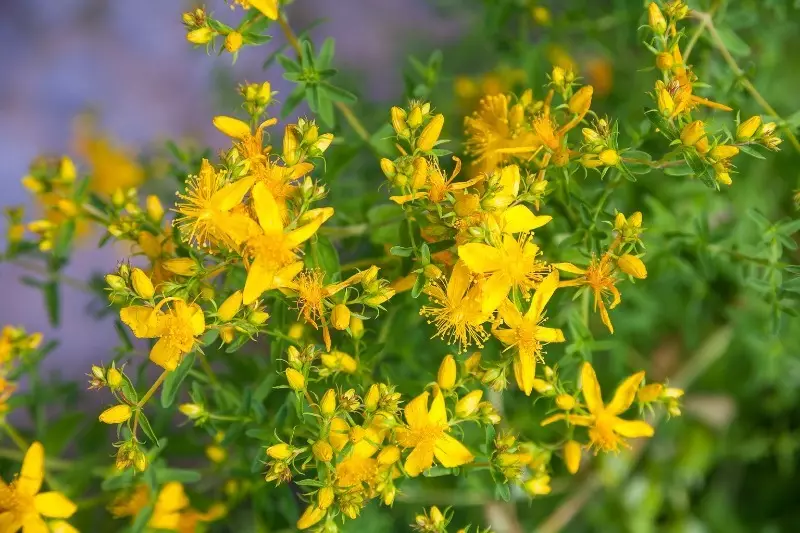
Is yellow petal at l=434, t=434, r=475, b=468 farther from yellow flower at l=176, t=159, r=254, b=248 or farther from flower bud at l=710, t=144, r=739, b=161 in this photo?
flower bud at l=710, t=144, r=739, b=161

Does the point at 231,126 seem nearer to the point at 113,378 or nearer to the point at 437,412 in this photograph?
the point at 113,378

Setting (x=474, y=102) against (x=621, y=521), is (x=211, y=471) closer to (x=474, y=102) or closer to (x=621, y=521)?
(x=474, y=102)

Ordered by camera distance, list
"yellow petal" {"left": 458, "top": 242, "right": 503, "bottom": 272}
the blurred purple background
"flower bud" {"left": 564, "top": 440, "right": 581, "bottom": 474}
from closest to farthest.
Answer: "yellow petal" {"left": 458, "top": 242, "right": 503, "bottom": 272} → "flower bud" {"left": 564, "top": 440, "right": 581, "bottom": 474} → the blurred purple background

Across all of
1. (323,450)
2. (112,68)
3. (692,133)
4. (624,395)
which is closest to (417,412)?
(323,450)

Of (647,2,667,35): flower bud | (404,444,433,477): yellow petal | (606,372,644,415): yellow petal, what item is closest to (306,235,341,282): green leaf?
(404,444,433,477): yellow petal

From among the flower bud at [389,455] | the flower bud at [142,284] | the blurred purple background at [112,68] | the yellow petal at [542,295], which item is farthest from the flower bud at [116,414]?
the blurred purple background at [112,68]

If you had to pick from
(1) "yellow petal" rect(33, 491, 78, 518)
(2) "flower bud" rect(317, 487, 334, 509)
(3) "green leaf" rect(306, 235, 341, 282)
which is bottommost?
(1) "yellow petal" rect(33, 491, 78, 518)

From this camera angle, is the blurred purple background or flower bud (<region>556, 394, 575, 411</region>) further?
→ the blurred purple background

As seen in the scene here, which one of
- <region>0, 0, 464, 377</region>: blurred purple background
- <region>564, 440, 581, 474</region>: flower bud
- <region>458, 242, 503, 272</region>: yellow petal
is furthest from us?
<region>0, 0, 464, 377</region>: blurred purple background

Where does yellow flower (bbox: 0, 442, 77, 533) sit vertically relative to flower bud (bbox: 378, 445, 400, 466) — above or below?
below
